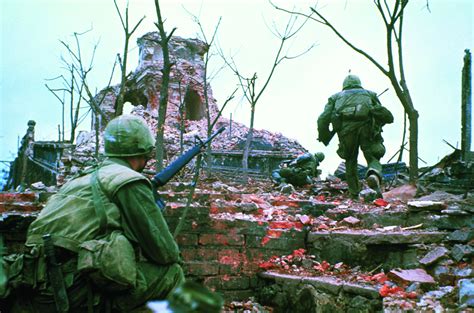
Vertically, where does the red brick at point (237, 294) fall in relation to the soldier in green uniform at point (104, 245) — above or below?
below

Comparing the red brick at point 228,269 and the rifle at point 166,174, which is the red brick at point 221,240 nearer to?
the red brick at point 228,269

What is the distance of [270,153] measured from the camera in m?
21.2

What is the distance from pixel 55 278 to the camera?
2594 millimetres

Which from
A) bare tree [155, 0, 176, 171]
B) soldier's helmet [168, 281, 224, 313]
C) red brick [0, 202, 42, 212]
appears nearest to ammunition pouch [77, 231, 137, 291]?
soldier's helmet [168, 281, 224, 313]

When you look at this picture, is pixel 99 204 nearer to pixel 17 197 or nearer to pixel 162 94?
pixel 17 197

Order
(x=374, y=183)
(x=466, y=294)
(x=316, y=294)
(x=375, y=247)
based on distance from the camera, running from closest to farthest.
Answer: (x=466, y=294) < (x=316, y=294) < (x=375, y=247) < (x=374, y=183)

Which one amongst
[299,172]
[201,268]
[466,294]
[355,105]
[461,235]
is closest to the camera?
[466,294]

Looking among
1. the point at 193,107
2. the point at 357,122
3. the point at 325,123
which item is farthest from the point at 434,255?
the point at 193,107

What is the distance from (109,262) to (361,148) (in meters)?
6.68

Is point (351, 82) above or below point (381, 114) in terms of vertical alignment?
above

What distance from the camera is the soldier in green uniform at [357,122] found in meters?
8.25

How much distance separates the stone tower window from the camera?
3447cm

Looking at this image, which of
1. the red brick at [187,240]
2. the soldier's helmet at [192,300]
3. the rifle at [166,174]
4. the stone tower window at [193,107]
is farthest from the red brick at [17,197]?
the stone tower window at [193,107]

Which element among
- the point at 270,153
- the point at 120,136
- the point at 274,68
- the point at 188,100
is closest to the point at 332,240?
the point at 120,136
